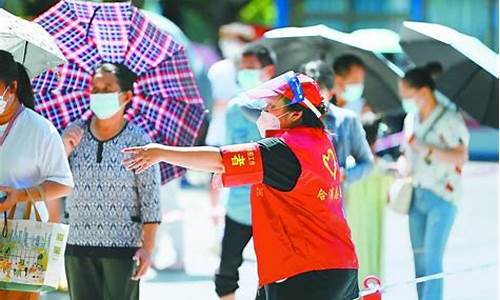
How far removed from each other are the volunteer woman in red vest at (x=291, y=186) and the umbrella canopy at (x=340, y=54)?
11.5ft

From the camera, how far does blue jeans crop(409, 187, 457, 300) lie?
7.82m

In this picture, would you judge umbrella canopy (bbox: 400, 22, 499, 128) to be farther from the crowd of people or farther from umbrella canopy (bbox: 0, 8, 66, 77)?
umbrella canopy (bbox: 0, 8, 66, 77)

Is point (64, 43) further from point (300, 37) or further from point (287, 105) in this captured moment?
point (300, 37)

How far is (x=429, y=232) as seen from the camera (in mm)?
7859

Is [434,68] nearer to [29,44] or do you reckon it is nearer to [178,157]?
[29,44]

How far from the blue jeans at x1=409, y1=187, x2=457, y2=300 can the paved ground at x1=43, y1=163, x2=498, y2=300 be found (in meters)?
0.28

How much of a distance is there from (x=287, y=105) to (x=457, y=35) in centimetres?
287

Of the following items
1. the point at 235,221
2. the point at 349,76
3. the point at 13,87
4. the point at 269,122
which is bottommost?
the point at 235,221

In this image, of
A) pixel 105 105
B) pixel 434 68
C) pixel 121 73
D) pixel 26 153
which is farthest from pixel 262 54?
pixel 26 153

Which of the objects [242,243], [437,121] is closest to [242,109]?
[242,243]

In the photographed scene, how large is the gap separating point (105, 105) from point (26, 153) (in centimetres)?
82

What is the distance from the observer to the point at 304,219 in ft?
16.8

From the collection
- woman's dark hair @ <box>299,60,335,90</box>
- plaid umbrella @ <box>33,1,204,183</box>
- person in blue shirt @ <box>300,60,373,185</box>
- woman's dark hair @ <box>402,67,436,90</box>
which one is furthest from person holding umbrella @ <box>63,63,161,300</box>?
A: woman's dark hair @ <box>402,67,436,90</box>

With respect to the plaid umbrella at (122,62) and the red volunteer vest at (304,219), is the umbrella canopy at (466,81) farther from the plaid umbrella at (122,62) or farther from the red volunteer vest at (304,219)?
the red volunteer vest at (304,219)
